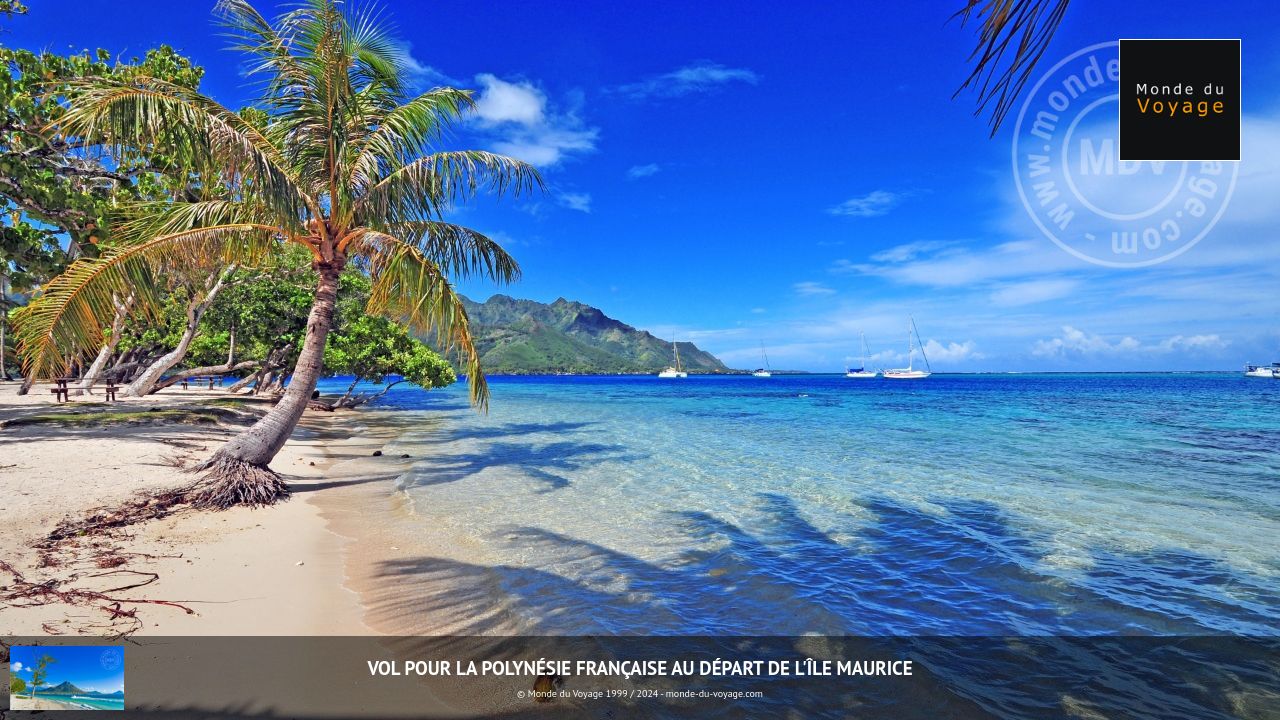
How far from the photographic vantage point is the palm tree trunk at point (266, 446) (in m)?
8.27

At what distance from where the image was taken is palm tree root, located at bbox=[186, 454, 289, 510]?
8.02m

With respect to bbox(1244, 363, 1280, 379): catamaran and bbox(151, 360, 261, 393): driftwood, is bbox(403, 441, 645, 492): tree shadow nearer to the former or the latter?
bbox(151, 360, 261, 393): driftwood

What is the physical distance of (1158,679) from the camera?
14.1 feet

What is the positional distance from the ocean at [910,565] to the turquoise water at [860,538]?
42 mm

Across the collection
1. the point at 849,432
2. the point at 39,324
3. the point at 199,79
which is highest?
the point at 199,79

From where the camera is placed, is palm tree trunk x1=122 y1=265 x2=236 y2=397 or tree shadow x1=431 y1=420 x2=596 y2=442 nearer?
palm tree trunk x1=122 y1=265 x2=236 y2=397

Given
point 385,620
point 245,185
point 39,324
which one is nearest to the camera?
point 385,620

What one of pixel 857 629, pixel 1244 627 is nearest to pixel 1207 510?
pixel 1244 627

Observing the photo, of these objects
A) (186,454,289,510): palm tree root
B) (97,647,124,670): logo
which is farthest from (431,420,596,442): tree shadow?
(97,647,124,670): logo

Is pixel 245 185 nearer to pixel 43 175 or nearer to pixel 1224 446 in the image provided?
pixel 43 175

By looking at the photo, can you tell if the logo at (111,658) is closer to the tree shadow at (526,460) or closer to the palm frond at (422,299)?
the palm frond at (422,299)

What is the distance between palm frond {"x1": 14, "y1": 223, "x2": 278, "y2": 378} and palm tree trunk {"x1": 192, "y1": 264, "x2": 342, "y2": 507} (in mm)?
1622

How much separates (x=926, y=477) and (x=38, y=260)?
68.6 ft

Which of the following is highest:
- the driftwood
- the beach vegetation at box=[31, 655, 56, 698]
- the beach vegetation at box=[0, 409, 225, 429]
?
the driftwood
